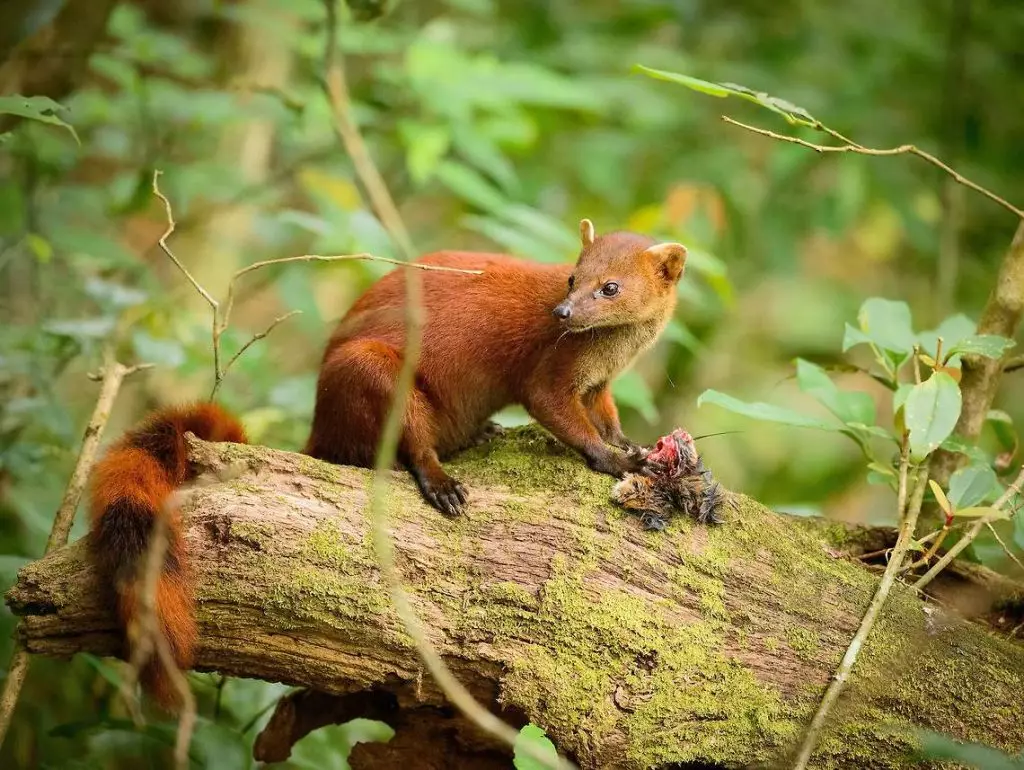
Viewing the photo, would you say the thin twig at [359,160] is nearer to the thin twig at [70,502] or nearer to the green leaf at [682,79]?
the green leaf at [682,79]

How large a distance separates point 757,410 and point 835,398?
59cm

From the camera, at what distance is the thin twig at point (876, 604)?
342 centimetres

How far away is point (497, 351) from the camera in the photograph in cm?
473

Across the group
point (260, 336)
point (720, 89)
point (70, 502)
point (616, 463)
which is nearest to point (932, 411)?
point (616, 463)

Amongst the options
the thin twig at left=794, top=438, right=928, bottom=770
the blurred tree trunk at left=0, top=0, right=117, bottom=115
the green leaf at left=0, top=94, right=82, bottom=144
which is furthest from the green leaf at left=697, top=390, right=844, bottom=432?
the blurred tree trunk at left=0, top=0, right=117, bottom=115

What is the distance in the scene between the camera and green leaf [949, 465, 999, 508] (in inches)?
149

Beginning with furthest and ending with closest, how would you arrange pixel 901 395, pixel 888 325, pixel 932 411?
pixel 888 325 → pixel 901 395 → pixel 932 411

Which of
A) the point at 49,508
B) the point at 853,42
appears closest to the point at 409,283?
the point at 49,508

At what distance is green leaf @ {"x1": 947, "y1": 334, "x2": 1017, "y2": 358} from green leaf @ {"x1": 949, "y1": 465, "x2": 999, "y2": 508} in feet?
1.48

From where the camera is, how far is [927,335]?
439 centimetres

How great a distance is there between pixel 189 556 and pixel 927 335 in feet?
10.5

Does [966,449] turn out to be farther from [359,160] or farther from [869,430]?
[359,160]

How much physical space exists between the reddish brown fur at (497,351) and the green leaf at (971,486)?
4.17 ft

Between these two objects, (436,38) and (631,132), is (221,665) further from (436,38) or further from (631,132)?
(631,132)
